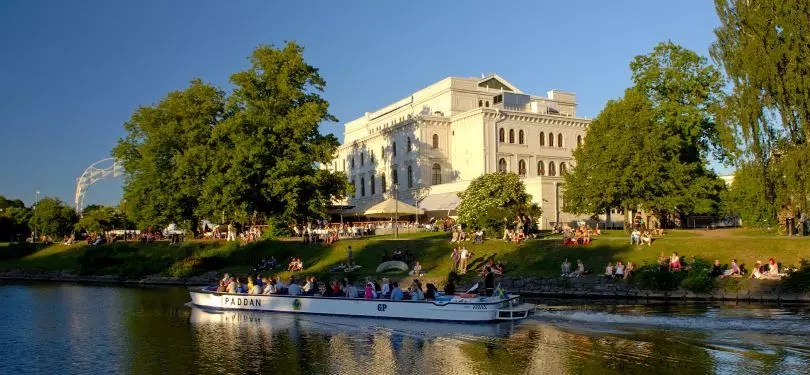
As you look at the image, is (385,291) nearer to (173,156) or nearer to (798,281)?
(798,281)

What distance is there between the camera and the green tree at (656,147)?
170 ft

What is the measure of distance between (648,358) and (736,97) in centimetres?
2471

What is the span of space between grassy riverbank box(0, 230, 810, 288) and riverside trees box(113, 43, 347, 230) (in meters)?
3.79

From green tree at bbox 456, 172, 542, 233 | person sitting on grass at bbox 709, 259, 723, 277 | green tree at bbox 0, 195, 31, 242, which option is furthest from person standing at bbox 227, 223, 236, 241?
green tree at bbox 0, 195, 31, 242

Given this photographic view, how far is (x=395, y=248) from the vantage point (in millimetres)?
46688

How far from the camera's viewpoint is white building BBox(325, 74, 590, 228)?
7725 cm

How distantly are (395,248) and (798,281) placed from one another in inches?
924

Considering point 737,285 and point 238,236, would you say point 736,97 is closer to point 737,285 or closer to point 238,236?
point 737,285

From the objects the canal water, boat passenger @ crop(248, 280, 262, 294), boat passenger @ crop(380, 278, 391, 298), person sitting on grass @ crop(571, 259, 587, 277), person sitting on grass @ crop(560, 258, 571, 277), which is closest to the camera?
the canal water

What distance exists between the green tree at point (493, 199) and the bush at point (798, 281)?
19.7m

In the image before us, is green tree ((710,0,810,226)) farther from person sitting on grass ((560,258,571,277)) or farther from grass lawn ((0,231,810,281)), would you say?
person sitting on grass ((560,258,571,277))

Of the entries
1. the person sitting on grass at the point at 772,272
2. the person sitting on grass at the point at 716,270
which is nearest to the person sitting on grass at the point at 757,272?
the person sitting on grass at the point at 772,272

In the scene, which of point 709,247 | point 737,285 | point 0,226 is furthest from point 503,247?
point 0,226

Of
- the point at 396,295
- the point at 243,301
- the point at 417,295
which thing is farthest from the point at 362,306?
the point at 243,301
